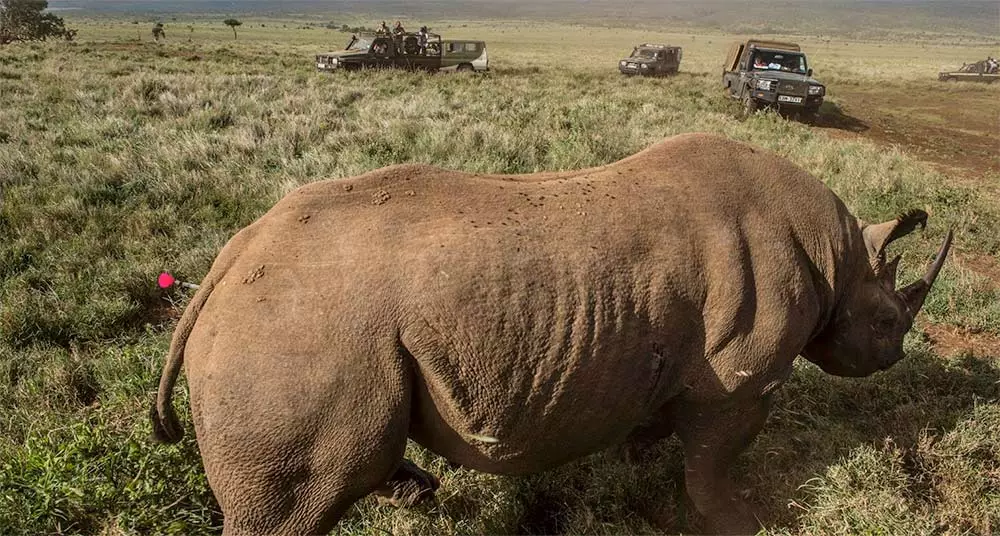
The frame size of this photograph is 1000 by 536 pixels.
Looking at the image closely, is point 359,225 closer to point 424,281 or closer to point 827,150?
point 424,281

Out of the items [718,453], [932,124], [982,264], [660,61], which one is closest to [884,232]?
[718,453]

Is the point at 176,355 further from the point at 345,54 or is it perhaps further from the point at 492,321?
the point at 345,54

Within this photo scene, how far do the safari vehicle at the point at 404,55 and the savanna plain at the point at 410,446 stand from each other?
10326 millimetres

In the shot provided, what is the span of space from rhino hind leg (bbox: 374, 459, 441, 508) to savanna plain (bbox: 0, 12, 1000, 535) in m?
0.09

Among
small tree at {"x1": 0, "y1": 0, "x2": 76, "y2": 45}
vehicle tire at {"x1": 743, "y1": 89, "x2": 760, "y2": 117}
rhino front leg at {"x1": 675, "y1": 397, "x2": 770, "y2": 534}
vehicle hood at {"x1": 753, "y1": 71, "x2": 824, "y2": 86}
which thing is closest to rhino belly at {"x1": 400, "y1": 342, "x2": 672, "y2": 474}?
rhino front leg at {"x1": 675, "y1": 397, "x2": 770, "y2": 534}

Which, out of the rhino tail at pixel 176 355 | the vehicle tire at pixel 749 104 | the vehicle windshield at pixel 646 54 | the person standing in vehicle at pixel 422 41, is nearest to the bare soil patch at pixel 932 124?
the vehicle tire at pixel 749 104

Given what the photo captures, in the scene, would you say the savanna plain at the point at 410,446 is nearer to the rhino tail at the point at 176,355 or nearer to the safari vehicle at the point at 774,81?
the rhino tail at the point at 176,355

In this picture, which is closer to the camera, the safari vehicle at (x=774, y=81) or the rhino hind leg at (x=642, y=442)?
the rhino hind leg at (x=642, y=442)

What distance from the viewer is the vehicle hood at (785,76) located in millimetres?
17641

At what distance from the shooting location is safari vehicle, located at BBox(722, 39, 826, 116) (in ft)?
57.2

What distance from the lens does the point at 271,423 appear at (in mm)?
2193

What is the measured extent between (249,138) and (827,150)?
36.3 feet

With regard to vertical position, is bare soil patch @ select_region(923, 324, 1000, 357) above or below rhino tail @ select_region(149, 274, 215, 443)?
below

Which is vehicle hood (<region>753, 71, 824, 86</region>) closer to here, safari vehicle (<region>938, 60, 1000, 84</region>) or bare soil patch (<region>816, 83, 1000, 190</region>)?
bare soil patch (<region>816, 83, 1000, 190</region>)
